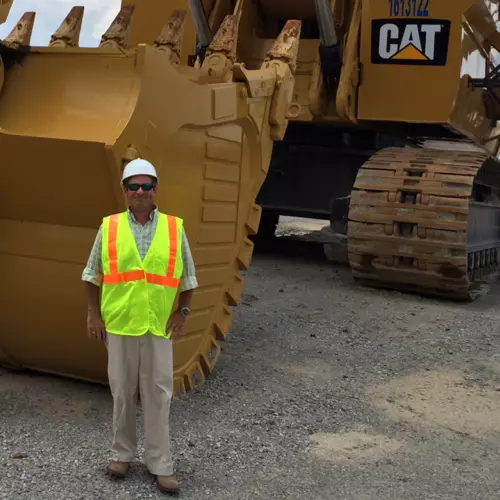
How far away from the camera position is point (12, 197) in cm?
349

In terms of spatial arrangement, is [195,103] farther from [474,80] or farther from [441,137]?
[441,137]

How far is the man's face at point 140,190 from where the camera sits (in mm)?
2803

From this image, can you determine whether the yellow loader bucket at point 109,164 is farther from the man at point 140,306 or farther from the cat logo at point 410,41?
the cat logo at point 410,41

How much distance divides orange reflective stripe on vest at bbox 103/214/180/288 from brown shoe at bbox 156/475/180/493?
686 millimetres

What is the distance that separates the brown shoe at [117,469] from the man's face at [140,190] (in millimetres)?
939

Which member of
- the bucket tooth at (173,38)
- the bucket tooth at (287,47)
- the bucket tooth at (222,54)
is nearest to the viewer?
the bucket tooth at (222,54)

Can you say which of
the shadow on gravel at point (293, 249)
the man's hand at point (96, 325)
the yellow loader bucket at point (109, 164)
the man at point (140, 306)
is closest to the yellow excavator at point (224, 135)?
the yellow loader bucket at point (109, 164)

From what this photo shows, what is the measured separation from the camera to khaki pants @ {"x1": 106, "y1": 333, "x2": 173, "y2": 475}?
2848mm

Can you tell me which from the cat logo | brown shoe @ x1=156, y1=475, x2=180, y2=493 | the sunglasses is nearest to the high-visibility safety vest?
the sunglasses

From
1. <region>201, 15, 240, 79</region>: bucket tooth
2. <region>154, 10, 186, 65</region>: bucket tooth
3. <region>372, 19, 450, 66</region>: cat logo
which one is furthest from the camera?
<region>372, 19, 450, 66</region>: cat logo

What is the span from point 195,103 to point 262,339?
203 cm

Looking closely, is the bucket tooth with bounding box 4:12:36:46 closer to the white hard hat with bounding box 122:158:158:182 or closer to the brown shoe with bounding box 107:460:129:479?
the white hard hat with bounding box 122:158:158:182

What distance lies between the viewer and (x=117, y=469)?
288cm

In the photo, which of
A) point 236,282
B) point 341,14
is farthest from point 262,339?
point 341,14
